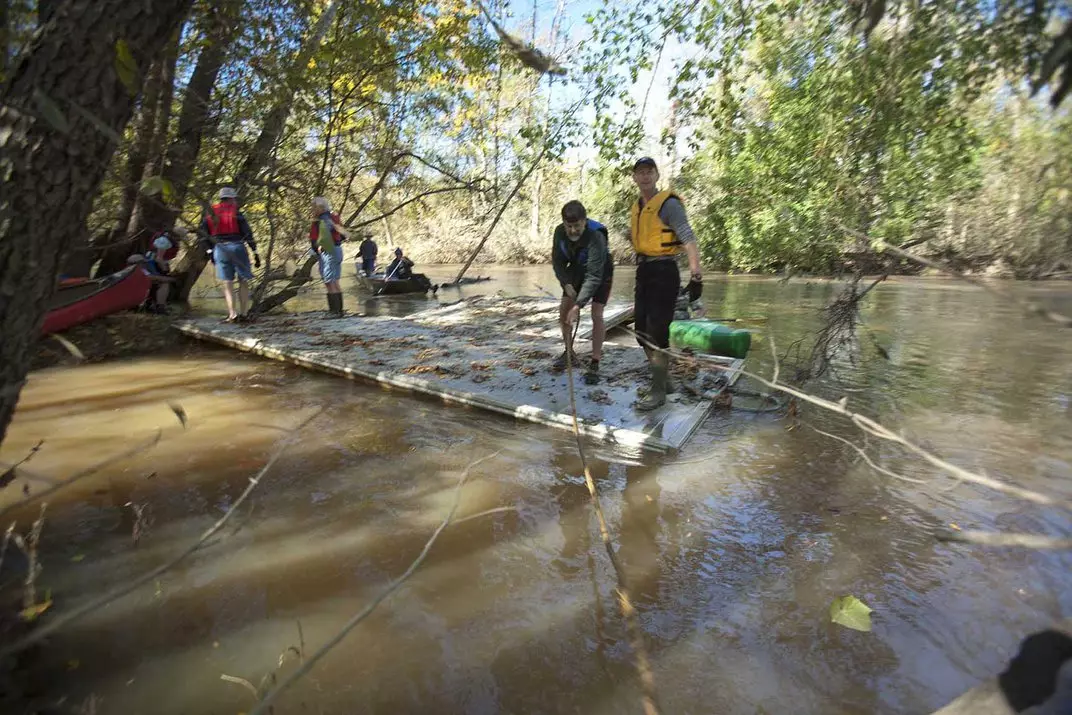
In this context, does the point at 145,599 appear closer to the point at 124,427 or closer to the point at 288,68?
the point at 124,427

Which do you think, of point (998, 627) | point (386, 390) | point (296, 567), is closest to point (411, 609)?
point (296, 567)

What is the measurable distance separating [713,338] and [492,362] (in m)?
2.75

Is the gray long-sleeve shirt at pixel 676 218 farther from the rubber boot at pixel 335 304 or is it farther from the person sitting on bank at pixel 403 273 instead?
the person sitting on bank at pixel 403 273

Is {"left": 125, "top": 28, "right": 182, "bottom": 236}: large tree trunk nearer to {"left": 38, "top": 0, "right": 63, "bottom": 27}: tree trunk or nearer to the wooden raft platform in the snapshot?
the wooden raft platform

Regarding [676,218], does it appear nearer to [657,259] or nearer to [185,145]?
[657,259]

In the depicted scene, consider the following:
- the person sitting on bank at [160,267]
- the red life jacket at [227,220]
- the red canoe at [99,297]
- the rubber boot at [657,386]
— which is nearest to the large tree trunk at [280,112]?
the red life jacket at [227,220]

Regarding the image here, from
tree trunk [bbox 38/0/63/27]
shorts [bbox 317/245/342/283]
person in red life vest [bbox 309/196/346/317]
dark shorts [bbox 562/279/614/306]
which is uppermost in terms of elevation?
tree trunk [bbox 38/0/63/27]

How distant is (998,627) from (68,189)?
416 centimetres

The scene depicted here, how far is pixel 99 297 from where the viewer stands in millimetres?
8898

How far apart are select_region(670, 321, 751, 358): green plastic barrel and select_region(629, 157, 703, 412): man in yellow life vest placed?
6.58ft

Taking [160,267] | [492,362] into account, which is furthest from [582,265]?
[160,267]

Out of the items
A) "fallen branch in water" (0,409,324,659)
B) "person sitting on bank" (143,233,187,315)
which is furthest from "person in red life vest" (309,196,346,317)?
"fallen branch in water" (0,409,324,659)

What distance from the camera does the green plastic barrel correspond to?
23.0 feet

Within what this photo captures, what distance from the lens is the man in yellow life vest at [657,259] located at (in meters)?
4.98
